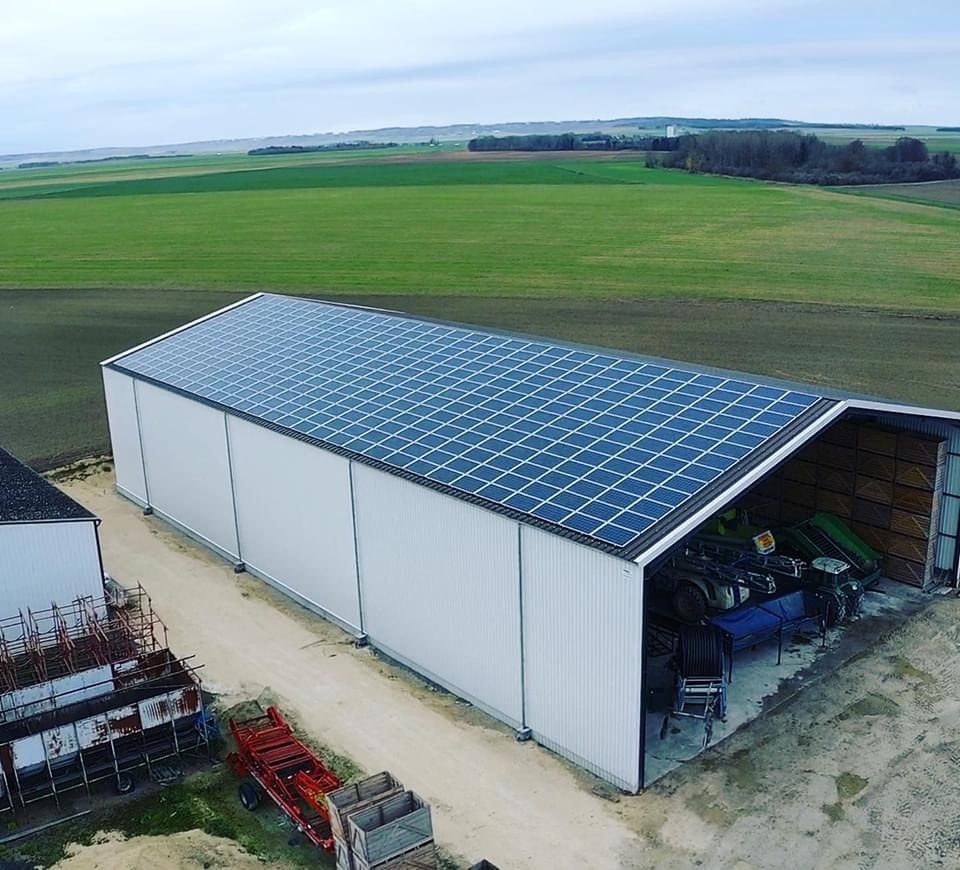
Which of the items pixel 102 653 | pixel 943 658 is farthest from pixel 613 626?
pixel 102 653

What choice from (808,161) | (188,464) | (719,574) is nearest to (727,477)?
(719,574)

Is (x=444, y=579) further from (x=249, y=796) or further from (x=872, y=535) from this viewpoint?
(x=872, y=535)

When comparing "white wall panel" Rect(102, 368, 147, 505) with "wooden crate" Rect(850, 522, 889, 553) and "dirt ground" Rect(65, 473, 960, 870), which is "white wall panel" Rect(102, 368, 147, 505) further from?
"wooden crate" Rect(850, 522, 889, 553)

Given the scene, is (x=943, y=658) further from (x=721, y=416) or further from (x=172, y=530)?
(x=172, y=530)

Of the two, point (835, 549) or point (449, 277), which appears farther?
point (449, 277)

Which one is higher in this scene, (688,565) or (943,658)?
(688,565)

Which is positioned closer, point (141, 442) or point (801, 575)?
point (801, 575)
